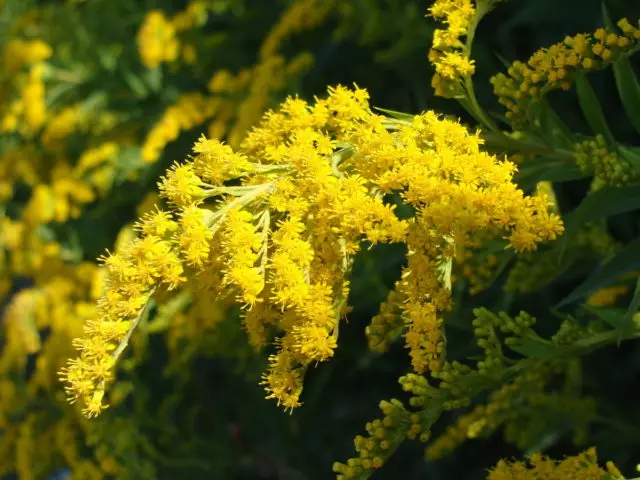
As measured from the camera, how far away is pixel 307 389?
3.42m

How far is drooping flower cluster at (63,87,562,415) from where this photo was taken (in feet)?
5.16

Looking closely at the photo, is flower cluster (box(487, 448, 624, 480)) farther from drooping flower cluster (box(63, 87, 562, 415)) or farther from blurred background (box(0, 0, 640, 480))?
blurred background (box(0, 0, 640, 480))

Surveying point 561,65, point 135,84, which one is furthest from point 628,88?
point 135,84

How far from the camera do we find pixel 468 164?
5.19ft

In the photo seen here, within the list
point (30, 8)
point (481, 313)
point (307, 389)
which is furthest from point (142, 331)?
point (30, 8)

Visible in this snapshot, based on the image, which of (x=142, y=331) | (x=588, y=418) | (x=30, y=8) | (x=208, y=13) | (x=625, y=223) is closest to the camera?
(x=588, y=418)

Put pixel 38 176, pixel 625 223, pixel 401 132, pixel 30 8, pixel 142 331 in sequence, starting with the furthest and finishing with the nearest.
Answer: pixel 30 8 → pixel 38 176 → pixel 142 331 → pixel 625 223 → pixel 401 132

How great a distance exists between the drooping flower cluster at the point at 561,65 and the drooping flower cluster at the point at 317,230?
160 millimetres

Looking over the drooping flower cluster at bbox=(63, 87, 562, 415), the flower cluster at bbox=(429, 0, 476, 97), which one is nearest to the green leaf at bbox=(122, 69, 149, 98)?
the drooping flower cluster at bbox=(63, 87, 562, 415)

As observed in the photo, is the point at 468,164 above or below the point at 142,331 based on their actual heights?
above

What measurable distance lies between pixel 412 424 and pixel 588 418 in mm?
875

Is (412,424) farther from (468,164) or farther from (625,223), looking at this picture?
(625,223)

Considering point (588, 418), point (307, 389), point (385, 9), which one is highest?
point (385, 9)

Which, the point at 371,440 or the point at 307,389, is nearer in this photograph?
the point at 371,440
